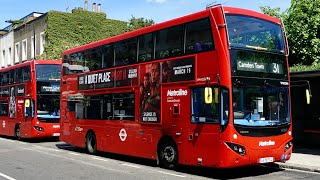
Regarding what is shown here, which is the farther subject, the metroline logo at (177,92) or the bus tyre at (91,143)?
the bus tyre at (91,143)

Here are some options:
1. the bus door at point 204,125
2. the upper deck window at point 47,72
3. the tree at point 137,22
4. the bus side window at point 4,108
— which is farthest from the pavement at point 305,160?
the tree at point 137,22

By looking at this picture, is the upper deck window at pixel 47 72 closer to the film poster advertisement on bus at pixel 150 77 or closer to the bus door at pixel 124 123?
the film poster advertisement on bus at pixel 150 77

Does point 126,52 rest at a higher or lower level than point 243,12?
lower

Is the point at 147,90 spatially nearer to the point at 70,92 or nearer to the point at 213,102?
the point at 213,102

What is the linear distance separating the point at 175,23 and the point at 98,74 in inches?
185

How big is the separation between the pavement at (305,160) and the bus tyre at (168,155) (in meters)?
3.22

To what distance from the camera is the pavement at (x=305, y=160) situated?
11706mm

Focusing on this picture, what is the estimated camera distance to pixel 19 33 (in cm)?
4469

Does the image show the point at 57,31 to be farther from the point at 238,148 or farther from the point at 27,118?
the point at 238,148

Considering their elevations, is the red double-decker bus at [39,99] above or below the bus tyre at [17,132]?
above

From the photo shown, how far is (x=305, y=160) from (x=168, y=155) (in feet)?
14.4

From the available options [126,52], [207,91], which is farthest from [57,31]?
[207,91]

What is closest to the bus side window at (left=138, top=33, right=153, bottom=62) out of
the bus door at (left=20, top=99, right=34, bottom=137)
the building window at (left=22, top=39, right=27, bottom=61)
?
the bus door at (left=20, top=99, right=34, bottom=137)

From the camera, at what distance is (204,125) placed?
10578 millimetres
